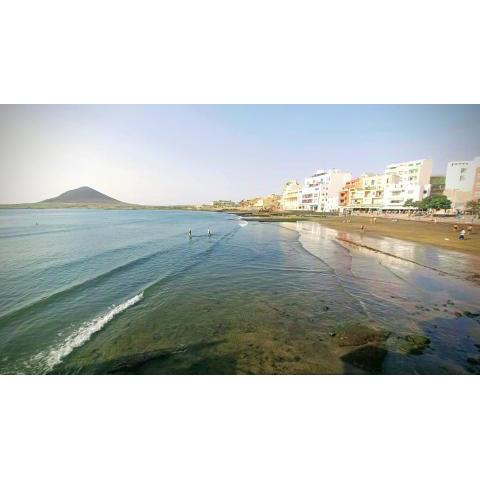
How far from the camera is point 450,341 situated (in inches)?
203

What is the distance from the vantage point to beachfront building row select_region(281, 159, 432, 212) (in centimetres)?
4856

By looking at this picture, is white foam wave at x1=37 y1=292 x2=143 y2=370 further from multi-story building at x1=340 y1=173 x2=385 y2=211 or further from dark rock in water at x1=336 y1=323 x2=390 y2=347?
multi-story building at x1=340 y1=173 x2=385 y2=211

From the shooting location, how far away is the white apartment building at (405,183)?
48.0 m

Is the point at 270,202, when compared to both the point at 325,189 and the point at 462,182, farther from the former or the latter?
the point at 462,182

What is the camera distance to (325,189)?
65.9m

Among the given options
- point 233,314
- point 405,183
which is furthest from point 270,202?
point 233,314

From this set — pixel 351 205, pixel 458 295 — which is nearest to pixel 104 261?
pixel 458 295

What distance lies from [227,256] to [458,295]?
1050cm

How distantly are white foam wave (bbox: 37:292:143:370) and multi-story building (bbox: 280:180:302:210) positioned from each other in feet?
251

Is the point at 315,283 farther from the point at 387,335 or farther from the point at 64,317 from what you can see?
the point at 64,317

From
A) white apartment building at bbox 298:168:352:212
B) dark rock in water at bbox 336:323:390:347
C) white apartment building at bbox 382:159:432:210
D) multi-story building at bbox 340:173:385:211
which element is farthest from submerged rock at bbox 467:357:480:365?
white apartment building at bbox 298:168:352:212

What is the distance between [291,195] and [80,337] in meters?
84.0

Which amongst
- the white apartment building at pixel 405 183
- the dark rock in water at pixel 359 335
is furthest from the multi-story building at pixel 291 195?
the dark rock in water at pixel 359 335

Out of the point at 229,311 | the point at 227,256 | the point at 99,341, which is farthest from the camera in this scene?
the point at 227,256
